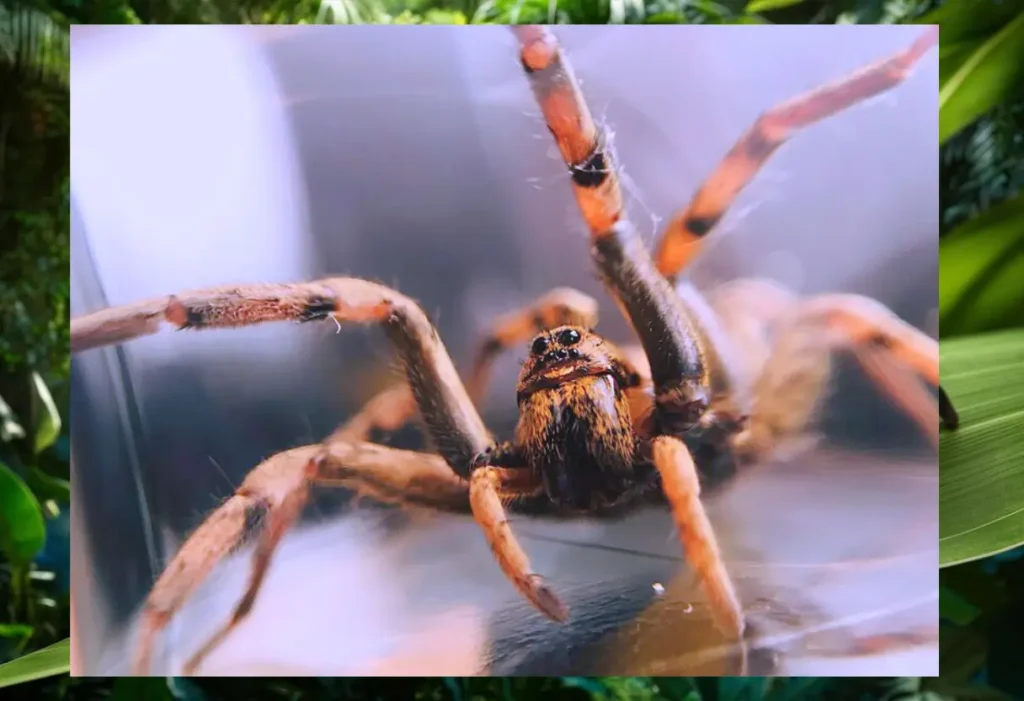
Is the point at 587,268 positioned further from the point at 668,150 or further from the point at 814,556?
the point at 814,556

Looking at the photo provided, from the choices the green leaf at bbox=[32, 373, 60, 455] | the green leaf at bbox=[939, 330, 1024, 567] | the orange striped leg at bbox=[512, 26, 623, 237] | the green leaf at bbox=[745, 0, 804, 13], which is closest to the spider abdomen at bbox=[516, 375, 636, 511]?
the orange striped leg at bbox=[512, 26, 623, 237]

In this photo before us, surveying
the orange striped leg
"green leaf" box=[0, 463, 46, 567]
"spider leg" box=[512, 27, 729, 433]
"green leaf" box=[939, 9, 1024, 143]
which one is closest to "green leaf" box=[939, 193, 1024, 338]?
"green leaf" box=[939, 9, 1024, 143]

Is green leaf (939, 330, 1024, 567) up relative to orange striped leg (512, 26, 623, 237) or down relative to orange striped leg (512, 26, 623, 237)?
down

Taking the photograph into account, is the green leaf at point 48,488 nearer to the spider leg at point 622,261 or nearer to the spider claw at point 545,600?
the spider claw at point 545,600

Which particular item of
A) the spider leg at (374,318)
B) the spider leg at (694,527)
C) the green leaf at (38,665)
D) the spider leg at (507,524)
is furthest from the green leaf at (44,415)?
the spider leg at (694,527)

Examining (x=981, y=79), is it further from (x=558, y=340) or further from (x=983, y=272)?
(x=558, y=340)

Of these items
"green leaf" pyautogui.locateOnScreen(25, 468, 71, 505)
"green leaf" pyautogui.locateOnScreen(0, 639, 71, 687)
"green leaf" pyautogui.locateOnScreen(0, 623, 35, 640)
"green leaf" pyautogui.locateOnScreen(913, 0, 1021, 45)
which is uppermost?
"green leaf" pyautogui.locateOnScreen(913, 0, 1021, 45)

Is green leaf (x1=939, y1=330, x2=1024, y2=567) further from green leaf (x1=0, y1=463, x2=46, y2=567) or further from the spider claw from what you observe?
green leaf (x1=0, y1=463, x2=46, y2=567)
